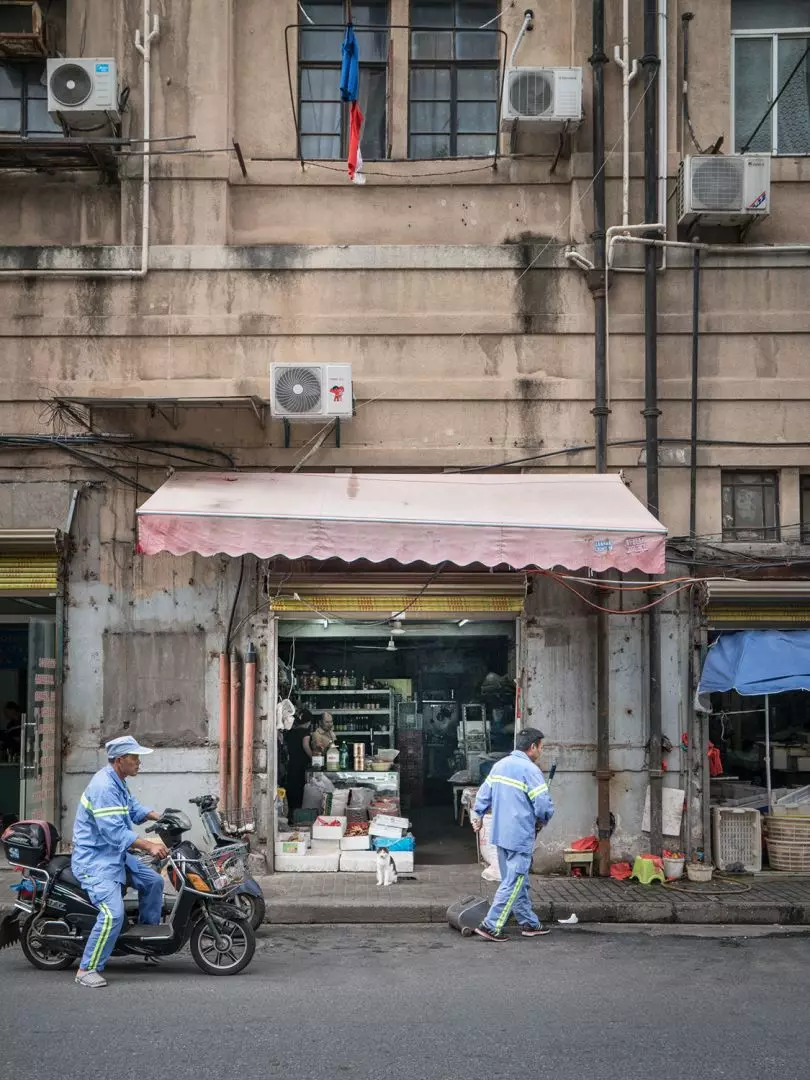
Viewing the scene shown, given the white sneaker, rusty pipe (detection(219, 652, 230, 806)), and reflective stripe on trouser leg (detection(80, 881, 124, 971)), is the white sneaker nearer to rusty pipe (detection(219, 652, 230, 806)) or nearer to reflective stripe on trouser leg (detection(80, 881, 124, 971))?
reflective stripe on trouser leg (detection(80, 881, 124, 971))

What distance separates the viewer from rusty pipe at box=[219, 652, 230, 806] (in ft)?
36.0

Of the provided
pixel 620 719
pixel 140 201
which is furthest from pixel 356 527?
pixel 140 201

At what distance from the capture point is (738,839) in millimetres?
11094

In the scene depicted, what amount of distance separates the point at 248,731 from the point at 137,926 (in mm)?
3452

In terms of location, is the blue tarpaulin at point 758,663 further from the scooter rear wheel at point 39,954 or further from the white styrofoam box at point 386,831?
the scooter rear wheel at point 39,954

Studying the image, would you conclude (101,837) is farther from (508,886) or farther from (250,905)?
(508,886)

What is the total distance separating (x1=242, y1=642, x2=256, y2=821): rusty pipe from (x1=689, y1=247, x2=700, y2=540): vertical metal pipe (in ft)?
14.5

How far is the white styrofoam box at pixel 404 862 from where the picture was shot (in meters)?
11.0

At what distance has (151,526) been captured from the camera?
9.75 meters

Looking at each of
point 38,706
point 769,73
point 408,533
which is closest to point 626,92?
point 769,73

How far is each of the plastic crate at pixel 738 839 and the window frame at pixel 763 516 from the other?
8.53ft

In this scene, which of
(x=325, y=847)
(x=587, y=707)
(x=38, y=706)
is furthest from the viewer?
(x=325, y=847)

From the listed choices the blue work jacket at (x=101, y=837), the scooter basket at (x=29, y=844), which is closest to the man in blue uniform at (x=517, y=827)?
the blue work jacket at (x=101, y=837)

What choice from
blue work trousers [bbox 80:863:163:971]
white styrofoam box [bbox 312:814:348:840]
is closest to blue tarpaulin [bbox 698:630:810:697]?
white styrofoam box [bbox 312:814:348:840]
